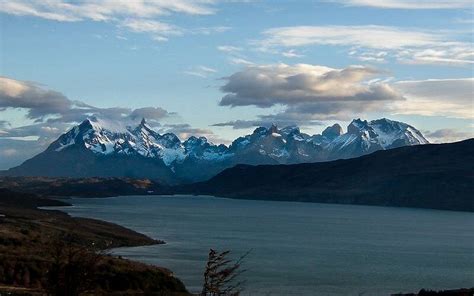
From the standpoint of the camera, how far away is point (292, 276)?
95938mm

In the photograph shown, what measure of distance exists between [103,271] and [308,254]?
173 feet

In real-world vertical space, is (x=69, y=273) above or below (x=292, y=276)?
above

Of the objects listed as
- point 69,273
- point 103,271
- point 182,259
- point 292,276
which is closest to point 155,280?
point 103,271

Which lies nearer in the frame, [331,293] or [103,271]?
[103,271]

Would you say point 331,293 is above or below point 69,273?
below

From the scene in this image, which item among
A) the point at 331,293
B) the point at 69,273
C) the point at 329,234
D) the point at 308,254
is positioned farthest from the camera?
the point at 329,234

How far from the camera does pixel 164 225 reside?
601 ft

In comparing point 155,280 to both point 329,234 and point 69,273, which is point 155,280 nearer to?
point 69,273

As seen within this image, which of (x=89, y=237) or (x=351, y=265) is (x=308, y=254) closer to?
(x=351, y=265)

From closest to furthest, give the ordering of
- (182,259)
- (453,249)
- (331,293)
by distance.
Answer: (331,293)
(182,259)
(453,249)

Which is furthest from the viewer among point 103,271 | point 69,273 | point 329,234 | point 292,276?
point 329,234

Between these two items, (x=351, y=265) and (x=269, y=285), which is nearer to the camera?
(x=269, y=285)

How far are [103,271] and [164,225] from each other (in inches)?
4138

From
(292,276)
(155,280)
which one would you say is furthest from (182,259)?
(155,280)
